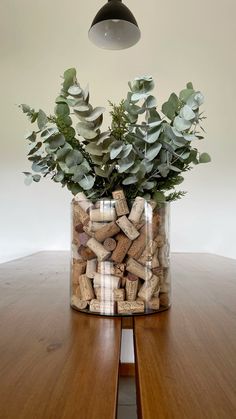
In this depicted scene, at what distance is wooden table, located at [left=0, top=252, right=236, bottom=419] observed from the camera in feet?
0.92

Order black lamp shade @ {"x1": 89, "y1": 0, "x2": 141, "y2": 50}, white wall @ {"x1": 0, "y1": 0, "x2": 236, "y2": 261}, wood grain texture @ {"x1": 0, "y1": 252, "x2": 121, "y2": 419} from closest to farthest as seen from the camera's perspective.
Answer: wood grain texture @ {"x1": 0, "y1": 252, "x2": 121, "y2": 419}
black lamp shade @ {"x1": 89, "y1": 0, "x2": 141, "y2": 50}
white wall @ {"x1": 0, "y1": 0, "x2": 236, "y2": 261}

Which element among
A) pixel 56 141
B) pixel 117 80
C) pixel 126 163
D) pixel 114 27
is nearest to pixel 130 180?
pixel 126 163

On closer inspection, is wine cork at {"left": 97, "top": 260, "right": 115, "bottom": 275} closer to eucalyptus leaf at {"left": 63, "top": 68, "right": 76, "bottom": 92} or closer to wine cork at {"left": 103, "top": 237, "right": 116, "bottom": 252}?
wine cork at {"left": 103, "top": 237, "right": 116, "bottom": 252}

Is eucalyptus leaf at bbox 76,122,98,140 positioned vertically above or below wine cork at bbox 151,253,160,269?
above

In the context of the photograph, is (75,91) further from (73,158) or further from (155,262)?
(155,262)

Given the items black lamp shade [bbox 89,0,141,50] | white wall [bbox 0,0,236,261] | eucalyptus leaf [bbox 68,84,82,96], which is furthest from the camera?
white wall [bbox 0,0,236,261]

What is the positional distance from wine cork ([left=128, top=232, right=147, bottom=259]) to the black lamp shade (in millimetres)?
1366

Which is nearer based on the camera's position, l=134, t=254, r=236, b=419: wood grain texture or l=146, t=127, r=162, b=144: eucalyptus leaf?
l=134, t=254, r=236, b=419: wood grain texture

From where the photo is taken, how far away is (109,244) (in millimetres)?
574

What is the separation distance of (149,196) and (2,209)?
217 centimetres

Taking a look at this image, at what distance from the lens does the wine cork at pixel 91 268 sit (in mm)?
587

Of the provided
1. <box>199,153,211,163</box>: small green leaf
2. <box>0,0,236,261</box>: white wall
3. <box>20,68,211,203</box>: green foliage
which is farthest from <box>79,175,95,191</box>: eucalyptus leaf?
<box>0,0,236,261</box>: white wall

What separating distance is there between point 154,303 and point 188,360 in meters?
0.21

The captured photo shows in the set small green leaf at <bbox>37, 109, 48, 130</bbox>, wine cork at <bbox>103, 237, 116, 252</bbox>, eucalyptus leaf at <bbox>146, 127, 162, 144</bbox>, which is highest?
small green leaf at <bbox>37, 109, 48, 130</bbox>
